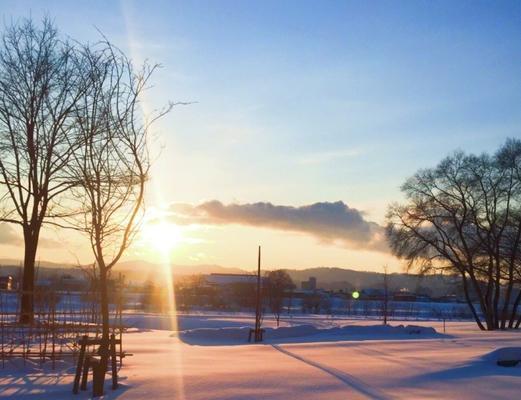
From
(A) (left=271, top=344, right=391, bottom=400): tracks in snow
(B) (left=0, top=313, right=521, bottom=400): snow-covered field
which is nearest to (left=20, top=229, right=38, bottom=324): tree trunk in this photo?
(B) (left=0, top=313, right=521, bottom=400): snow-covered field

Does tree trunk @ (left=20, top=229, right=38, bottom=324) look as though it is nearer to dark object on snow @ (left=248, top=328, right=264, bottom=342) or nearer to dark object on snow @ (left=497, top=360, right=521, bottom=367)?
dark object on snow @ (left=248, top=328, right=264, bottom=342)

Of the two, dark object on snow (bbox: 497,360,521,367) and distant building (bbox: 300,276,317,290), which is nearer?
dark object on snow (bbox: 497,360,521,367)

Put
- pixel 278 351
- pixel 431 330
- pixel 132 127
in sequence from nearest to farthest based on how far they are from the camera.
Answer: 1. pixel 132 127
2. pixel 278 351
3. pixel 431 330

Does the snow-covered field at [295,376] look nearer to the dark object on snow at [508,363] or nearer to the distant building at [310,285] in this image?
the dark object on snow at [508,363]

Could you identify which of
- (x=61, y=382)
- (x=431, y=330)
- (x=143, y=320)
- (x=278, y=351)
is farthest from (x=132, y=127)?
(x=143, y=320)

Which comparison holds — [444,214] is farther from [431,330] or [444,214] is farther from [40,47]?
[40,47]

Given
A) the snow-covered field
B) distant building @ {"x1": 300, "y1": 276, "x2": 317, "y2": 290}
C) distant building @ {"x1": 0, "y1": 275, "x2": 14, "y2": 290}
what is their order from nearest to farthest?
1. the snow-covered field
2. distant building @ {"x1": 0, "y1": 275, "x2": 14, "y2": 290}
3. distant building @ {"x1": 300, "y1": 276, "x2": 317, "y2": 290}

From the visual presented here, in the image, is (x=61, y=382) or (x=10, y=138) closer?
(x=61, y=382)

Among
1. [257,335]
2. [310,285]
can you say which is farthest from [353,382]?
[310,285]

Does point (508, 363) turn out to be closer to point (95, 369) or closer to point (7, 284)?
point (95, 369)

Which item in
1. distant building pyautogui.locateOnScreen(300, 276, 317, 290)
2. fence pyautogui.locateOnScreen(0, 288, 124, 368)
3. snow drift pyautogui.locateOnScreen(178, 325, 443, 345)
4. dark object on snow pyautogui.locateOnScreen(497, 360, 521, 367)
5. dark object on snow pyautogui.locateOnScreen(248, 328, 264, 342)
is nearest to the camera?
dark object on snow pyautogui.locateOnScreen(497, 360, 521, 367)

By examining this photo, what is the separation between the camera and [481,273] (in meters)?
49.0

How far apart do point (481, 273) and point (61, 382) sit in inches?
1595

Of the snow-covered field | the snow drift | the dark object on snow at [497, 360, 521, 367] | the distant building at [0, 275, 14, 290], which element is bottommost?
the snow drift
